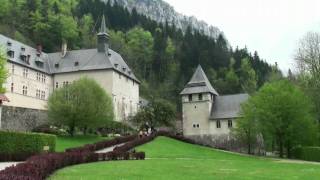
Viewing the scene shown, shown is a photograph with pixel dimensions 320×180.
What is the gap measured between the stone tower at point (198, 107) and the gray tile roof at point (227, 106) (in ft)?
2.72

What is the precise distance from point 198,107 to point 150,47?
51.5 meters

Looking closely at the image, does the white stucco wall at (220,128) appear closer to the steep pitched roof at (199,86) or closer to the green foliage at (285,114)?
the steep pitched roof at (199,86)

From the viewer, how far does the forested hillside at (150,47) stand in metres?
103

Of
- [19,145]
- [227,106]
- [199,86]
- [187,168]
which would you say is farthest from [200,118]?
[187,168]

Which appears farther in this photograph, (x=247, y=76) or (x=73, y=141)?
(x=247, y=76)

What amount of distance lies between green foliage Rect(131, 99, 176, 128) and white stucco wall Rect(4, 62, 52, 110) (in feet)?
46.8

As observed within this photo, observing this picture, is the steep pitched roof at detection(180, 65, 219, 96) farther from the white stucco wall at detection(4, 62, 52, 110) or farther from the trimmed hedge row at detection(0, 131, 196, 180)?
the trimmed hedge row at detection(0, 131, 196, 180)

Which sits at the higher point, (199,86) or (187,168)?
(199,86)

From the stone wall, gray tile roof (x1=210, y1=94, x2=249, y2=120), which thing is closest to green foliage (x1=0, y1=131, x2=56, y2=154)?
the stone wall

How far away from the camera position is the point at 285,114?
4134 centimetres

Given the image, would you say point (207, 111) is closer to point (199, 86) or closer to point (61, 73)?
point (199, 86)

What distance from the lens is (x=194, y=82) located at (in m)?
69.9

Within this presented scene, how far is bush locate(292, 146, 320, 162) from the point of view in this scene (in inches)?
1492

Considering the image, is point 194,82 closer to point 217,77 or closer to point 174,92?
point 174,92
